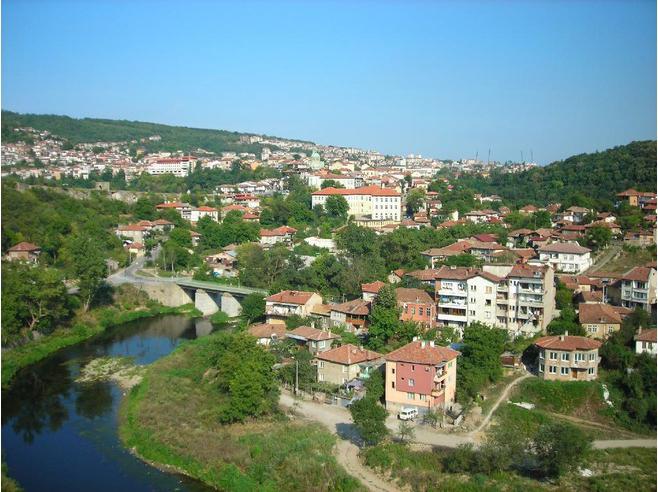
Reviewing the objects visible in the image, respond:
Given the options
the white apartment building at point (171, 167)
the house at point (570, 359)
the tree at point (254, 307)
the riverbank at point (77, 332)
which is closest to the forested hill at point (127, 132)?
the white apartment building at point (171, 167)

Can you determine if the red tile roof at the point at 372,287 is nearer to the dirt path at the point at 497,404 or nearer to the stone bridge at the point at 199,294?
the stone bridge at the point at 199,294

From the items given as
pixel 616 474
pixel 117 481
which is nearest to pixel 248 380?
pixel 117 481

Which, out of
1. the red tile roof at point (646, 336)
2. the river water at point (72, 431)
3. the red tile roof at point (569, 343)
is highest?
the red tile roof at point (646, 336)

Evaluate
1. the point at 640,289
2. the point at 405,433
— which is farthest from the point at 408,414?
the point at 640,289

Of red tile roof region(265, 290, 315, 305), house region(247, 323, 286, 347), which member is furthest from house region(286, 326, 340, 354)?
red tile roof region(265, 290, 315, 305)

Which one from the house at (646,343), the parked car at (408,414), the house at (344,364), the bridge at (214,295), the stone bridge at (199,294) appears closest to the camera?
the parked car at (408,414)

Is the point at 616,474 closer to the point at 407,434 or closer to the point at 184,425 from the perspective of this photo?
the point at 407,434

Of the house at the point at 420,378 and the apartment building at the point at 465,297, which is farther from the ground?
the apartment building at the point at 465,297
